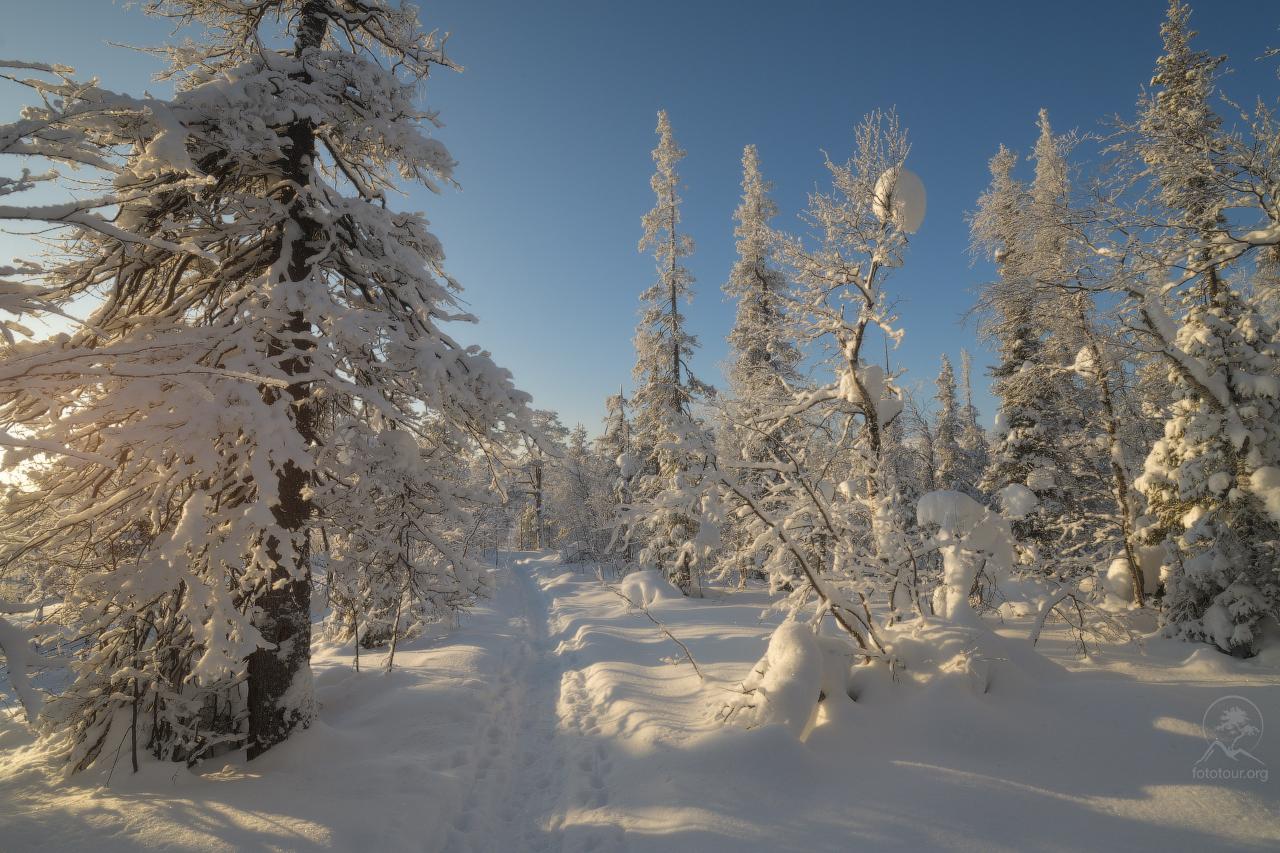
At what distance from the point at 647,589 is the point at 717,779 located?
40.8 feet

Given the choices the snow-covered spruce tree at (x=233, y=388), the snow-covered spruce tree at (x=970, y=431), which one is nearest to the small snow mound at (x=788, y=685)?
the snow-covered spruce tree at (x=233, y=388)

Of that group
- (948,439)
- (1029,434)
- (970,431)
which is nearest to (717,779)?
(1029,434)

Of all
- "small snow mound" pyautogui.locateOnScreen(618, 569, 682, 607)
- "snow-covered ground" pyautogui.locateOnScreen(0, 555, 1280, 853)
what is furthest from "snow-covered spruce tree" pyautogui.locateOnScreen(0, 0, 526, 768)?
"small snow mound" pyautogui.locateOnScreen(618, 569, 682, 607)

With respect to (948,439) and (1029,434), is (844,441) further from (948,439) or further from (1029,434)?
(948,439)

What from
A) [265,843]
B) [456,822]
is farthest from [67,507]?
[456,822]

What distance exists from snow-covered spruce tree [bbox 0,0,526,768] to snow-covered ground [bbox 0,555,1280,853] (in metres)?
0.80

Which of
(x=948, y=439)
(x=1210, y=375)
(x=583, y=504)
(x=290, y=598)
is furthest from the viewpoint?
(x=583, y=504)

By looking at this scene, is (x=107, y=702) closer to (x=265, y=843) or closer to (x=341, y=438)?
(x=265, y=843)

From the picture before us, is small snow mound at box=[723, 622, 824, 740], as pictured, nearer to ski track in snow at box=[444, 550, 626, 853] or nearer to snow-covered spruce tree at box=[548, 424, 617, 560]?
ski track in snow at box=[444, 550, 626, 853]

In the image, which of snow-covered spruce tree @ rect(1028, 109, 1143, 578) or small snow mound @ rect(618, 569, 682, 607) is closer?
snow-covered spruce tree @ rect(1028, 109, 1143, 578)

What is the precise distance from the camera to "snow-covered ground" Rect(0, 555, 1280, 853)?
380 cm

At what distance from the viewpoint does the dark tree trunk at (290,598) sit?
5.02m

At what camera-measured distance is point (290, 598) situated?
204 inches

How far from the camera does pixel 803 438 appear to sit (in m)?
9.81
